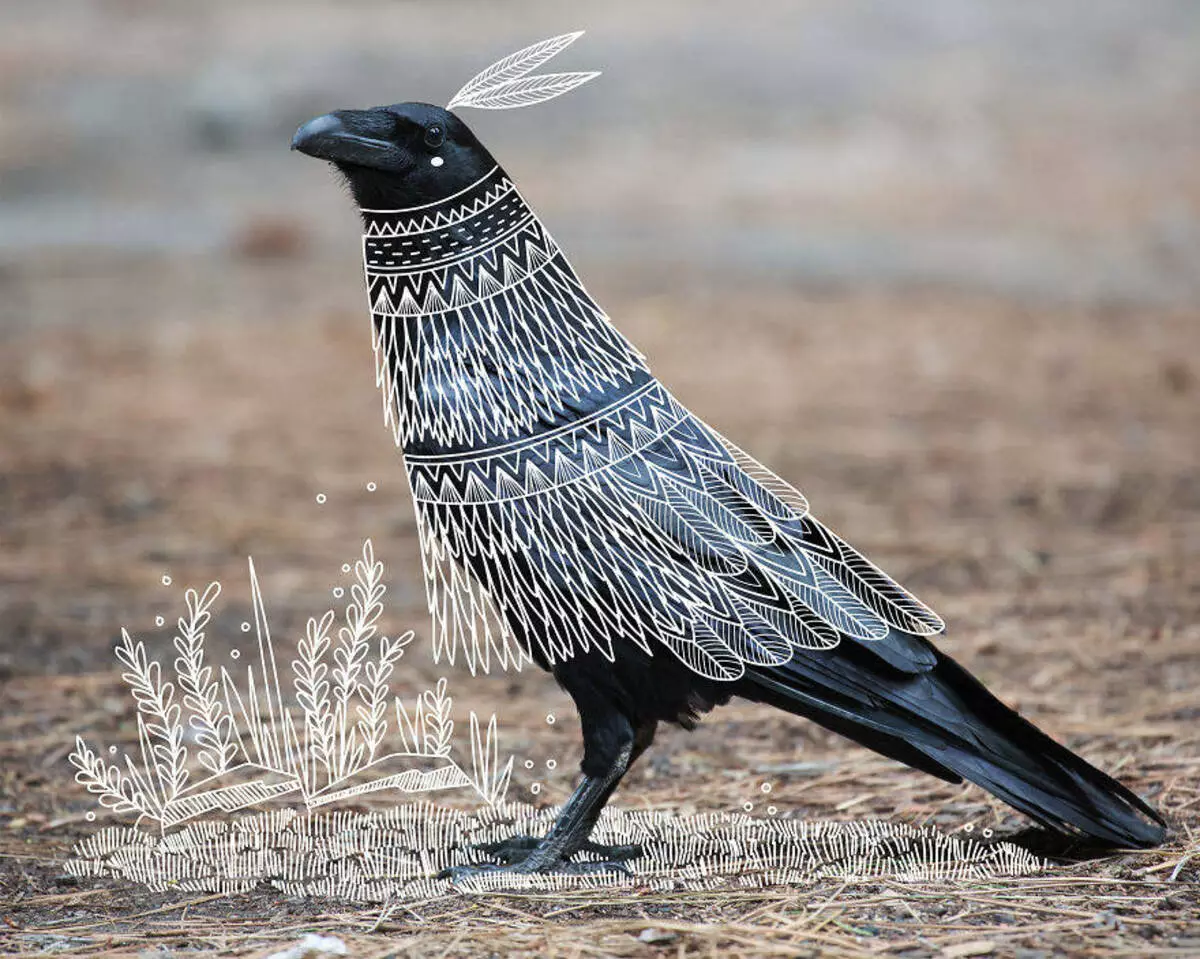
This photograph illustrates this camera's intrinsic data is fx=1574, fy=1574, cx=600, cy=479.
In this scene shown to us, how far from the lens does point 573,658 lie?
3023 mm

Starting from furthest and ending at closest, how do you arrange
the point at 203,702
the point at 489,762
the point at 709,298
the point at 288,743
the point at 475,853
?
the point at 709,298
the point at 489,762
the point at 288,743
the point at 475,853
the point at 203,702

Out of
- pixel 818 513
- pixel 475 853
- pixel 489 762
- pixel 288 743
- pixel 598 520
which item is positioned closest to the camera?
pixel 598 520

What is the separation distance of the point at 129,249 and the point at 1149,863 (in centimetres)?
1049

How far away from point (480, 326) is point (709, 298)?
7.53 meters

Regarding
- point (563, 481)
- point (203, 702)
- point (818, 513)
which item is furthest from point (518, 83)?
point (818, 513)

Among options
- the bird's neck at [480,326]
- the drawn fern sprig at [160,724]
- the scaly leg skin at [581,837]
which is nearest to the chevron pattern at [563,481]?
the bird's neck at [480,326]

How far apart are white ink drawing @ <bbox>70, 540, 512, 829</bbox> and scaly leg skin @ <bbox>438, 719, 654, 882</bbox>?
0.49 ft

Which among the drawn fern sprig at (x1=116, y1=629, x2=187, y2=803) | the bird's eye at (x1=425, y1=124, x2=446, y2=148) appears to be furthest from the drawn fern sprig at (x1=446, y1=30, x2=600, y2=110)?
the drawn fern sprig at (x1=116, y1=629, x2=187, y2=803)

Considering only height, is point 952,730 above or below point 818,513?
below

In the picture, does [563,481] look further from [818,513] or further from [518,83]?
[818,513]

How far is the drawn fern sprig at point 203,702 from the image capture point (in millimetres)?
3209

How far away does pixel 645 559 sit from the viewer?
2.94 metres

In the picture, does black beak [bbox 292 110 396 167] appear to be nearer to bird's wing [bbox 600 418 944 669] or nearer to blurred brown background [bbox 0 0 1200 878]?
bird's wing [bbox 600 418 944 669]

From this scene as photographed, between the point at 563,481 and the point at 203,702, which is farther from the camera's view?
the point at 203,702
